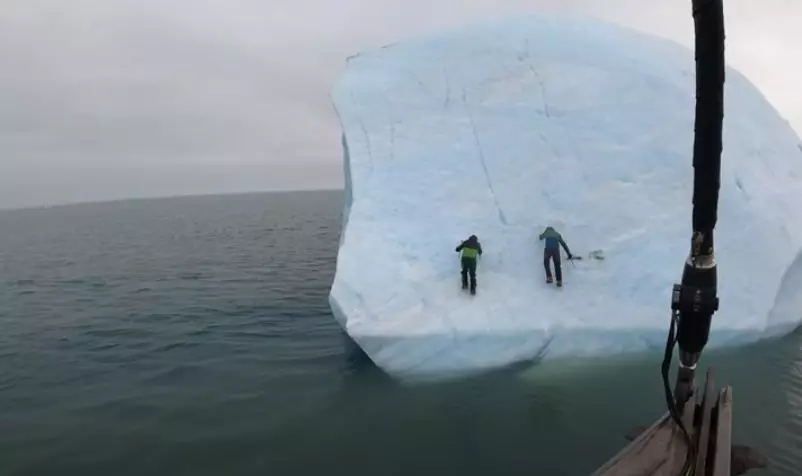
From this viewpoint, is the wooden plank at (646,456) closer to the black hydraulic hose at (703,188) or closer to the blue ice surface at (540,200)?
the black hydraulic hose at (703,188)

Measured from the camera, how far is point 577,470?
18.6 ft

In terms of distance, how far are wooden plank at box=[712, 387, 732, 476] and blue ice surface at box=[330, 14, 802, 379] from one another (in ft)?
12.2

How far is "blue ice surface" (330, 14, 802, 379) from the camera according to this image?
7.82 m

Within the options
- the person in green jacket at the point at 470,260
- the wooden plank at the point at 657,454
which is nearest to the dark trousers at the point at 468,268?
the person in green jacket at the point at 470,260

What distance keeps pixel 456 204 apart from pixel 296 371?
12.1 ft

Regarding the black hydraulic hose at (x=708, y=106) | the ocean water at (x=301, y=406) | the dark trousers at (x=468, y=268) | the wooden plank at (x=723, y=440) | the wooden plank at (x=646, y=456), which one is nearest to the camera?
the black hydraulic hose at (x=708, y=106)

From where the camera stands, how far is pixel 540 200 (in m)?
9.05

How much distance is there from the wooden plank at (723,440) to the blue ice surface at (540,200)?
373 centimetres

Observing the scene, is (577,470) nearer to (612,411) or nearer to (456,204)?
(612,411)

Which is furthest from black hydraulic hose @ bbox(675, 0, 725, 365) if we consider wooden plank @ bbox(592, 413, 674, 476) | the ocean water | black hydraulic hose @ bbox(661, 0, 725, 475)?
the ocean water

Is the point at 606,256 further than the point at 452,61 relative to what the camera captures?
No

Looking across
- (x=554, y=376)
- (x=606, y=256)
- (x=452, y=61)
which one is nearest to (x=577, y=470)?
(x=554, y=376)

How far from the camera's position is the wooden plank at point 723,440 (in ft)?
10.7

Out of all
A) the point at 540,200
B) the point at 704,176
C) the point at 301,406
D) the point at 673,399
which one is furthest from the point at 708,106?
the point at 540,200
